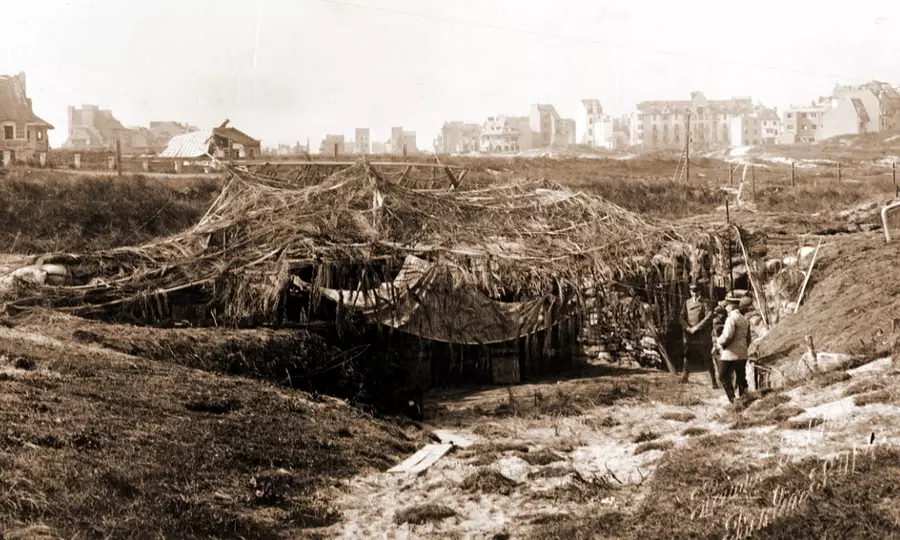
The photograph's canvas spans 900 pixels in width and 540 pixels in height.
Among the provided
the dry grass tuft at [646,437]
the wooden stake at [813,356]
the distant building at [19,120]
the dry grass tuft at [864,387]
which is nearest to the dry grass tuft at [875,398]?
the dry grass tuft at [864,387]

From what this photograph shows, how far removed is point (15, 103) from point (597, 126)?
80271 millimetres

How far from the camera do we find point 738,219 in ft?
74.3

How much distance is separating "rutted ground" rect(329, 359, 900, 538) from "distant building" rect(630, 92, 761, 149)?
94.1m

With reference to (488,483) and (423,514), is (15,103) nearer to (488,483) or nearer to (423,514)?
(488,483)

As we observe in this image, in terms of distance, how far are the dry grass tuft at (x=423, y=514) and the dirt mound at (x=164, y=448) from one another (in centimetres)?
68

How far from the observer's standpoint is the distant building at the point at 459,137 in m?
113

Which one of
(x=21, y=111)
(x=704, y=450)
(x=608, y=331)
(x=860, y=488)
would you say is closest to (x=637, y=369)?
(x=608, y=331)

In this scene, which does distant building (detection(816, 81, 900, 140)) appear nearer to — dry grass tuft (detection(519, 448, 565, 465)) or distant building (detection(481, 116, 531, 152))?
distant building (detection(481, 116, 531, 152))

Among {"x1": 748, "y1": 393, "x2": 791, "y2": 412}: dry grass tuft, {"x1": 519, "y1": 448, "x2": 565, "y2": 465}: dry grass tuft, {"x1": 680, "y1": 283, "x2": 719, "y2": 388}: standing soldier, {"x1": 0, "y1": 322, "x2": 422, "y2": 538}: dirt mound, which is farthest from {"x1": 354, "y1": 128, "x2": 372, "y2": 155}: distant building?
{"x1": 519, "y1": 448, "x2": 565, "y2": 465}: dry grass tuft

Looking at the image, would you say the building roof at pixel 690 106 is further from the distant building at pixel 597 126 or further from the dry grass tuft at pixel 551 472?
the dry grass tuft at pixel 551 472

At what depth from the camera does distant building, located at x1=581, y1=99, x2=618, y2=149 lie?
11131 cm

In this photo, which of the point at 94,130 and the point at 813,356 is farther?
the point at 94,130

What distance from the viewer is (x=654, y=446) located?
10750mm

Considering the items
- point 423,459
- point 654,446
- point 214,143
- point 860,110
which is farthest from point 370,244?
point 860,110
